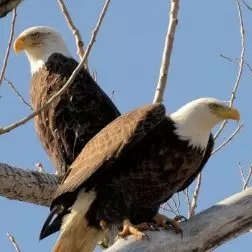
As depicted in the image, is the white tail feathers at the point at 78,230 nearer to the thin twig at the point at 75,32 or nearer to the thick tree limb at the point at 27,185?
the thick tree limb at the point at 27,185

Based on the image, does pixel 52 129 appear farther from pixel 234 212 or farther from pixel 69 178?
pixel 234 212

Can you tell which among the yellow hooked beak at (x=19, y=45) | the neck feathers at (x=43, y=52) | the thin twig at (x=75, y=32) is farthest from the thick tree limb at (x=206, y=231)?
the yellow hooked beak at (x=19, y=45)

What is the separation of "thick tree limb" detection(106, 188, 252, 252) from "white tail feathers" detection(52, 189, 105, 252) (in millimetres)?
790

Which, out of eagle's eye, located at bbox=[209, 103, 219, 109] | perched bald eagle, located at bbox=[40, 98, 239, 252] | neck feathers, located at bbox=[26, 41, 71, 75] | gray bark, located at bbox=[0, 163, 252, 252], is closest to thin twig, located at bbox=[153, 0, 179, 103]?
perched bald eagle, located at bbox=[40, 98, 239, 252]

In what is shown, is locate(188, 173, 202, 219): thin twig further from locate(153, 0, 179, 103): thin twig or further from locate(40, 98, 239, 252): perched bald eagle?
locate(153, 0, 179, 103): thin twig

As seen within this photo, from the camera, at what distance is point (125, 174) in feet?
15.0

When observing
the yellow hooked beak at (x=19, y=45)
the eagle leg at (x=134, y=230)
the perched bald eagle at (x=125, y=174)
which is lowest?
the eagle leg at (x=134, y=230)

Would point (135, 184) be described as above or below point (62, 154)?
below

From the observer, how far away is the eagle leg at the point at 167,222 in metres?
3.78

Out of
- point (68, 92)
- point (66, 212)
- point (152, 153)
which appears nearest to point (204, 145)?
point (152, 153)

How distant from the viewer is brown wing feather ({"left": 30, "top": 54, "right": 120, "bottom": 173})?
17.7ft

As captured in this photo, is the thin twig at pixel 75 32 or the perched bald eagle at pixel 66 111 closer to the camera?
the thin twig at pixel 75 32

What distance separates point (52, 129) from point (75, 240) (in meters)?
1.08

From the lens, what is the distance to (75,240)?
4.58m
